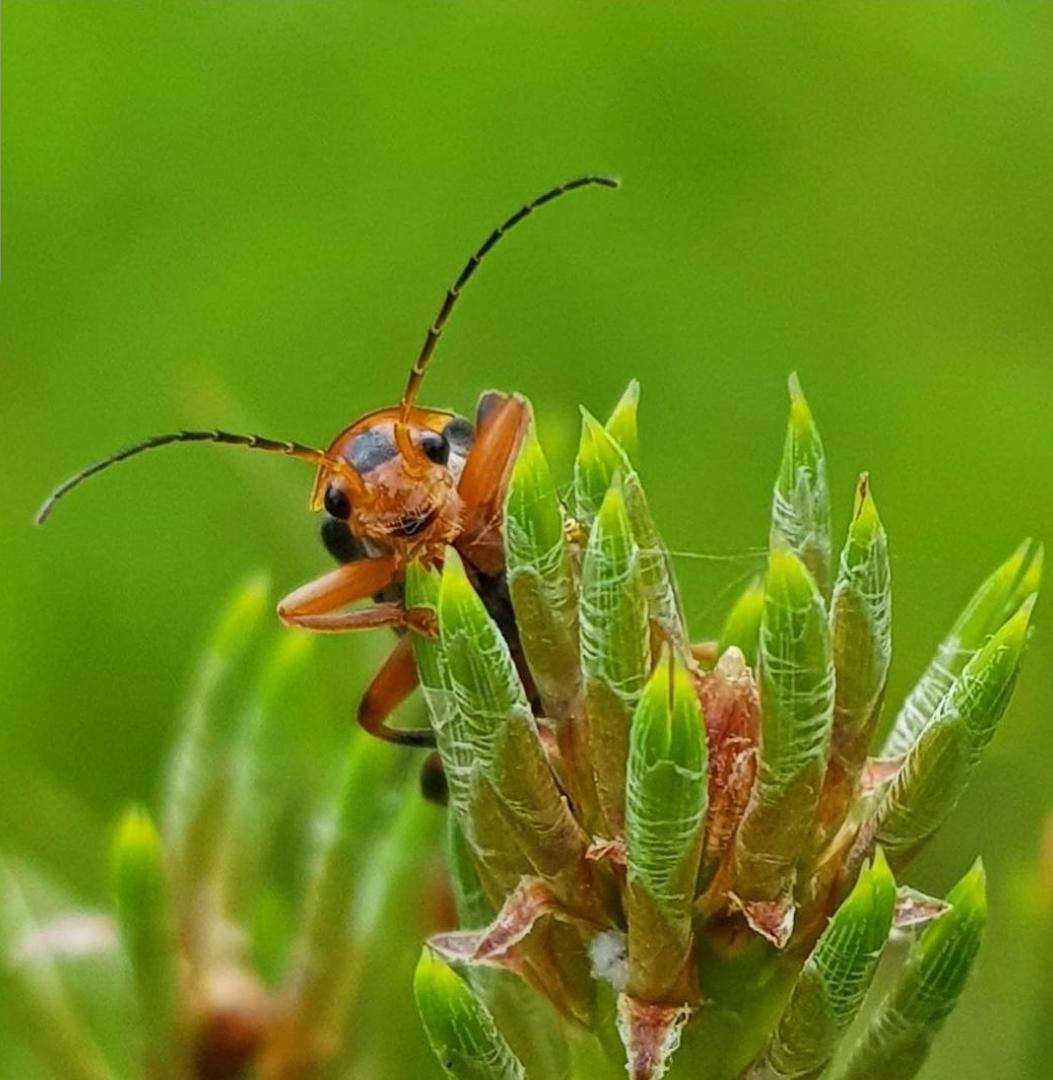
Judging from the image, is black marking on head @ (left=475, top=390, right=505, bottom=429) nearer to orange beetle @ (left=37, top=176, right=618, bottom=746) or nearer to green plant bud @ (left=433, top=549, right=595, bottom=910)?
orange beetle @ (left=37, top=176, right=618, bottom=746)

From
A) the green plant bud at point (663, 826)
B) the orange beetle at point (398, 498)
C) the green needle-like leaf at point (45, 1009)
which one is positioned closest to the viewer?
the green plant bud at point (663, 826)

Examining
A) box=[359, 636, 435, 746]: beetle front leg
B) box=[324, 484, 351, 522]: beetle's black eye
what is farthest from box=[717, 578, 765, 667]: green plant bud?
box=[324, 484, 351, 522]: beetle's black eye

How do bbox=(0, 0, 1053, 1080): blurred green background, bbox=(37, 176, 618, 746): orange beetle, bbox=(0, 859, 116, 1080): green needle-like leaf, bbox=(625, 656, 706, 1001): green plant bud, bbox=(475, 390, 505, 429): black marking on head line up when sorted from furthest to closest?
bbox=(0, 0, 1053, 1080): blurred green background < bbox=(475, 390, 505, 429): black marking on head < bbox=(37, 176, 618, 746): orange beetle < bbox=(0, 859, 116, 1080): green needle-like leaf < bbox=(625, 656, 706, 1001): green plant bud

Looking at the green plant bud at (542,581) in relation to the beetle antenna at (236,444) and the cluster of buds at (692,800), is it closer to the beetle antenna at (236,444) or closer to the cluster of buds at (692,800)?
the cluster of buds at (692,800)

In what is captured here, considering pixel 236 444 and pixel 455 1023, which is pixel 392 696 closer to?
pixel 236 444

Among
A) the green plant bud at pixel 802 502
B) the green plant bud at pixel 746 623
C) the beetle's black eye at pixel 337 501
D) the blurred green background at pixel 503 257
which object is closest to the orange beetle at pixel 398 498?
the beetle's black eye at pixel 337 501

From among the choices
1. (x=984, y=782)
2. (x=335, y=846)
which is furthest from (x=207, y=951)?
(x=984, y=782)
